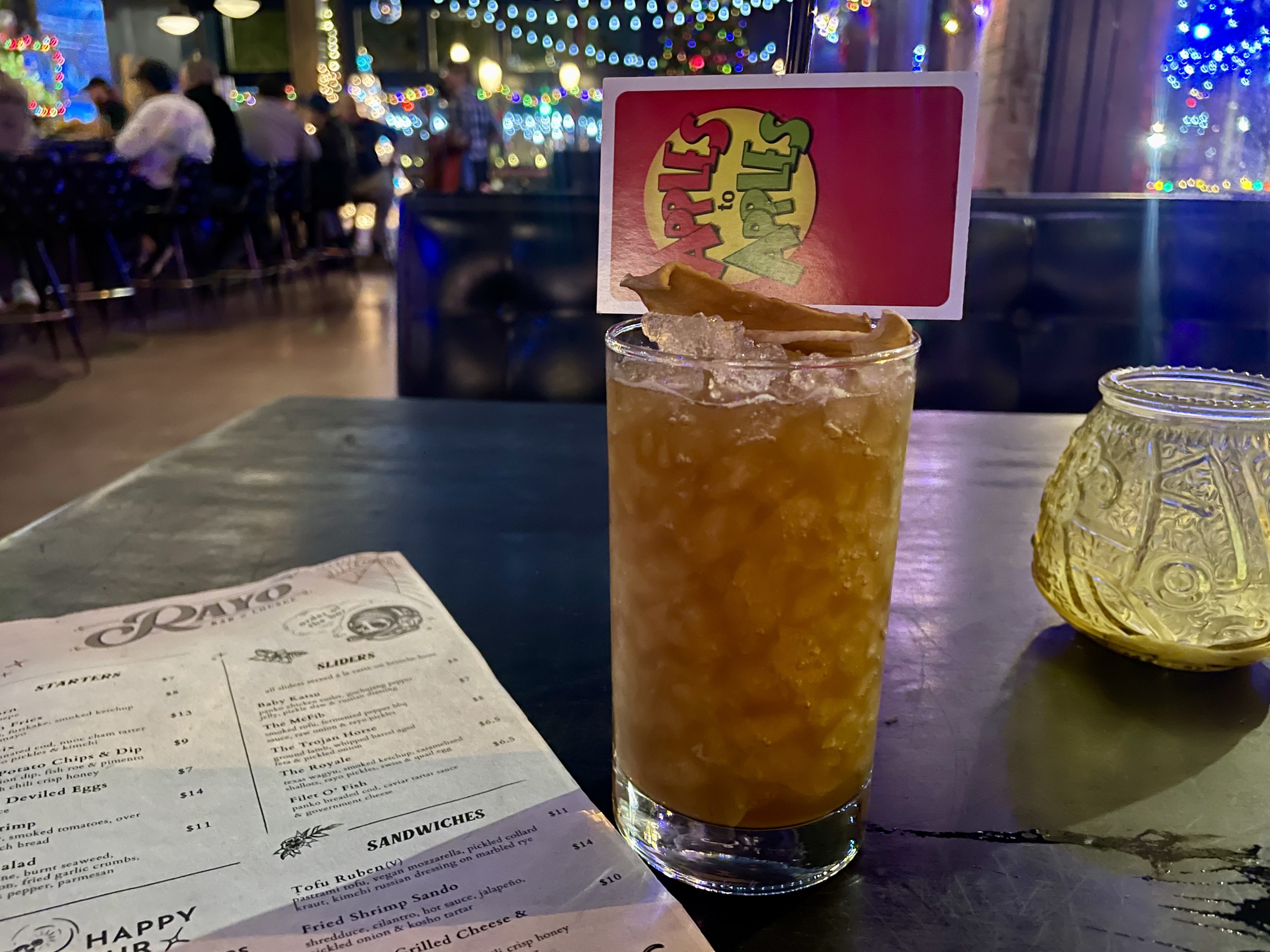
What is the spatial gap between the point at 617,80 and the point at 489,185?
5.58 meters

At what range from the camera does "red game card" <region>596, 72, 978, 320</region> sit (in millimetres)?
448

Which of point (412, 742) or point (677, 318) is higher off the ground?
point (677, 318)

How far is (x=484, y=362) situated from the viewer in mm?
1635

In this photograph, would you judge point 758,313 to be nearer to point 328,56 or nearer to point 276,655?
point 276,655

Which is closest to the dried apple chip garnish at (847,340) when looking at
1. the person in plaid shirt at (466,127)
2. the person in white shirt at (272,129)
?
the person in plaid shirt at (466,127)

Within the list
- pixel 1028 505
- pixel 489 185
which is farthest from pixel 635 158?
pixel 489 185

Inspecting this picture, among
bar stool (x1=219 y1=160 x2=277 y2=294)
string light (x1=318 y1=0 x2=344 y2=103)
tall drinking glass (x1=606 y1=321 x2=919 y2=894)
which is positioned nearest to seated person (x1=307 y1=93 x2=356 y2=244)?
bar stool (x1=219 y1=160 x2=277 y2=294)

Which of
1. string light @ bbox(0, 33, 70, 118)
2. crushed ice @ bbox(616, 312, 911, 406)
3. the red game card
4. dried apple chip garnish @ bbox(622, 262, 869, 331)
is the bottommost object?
crushed ice @ bbox(616, 312, 911, 406)

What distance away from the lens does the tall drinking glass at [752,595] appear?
1.29ft

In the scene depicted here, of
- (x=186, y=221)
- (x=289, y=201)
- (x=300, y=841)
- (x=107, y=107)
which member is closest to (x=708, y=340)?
(x=300, y=841)

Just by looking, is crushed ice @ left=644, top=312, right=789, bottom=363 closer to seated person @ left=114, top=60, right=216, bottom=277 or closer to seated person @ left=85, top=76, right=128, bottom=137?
seated person @ left=114, top=60, right=216, bottom=277

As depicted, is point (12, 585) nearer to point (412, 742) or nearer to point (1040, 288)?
point (412, 742)

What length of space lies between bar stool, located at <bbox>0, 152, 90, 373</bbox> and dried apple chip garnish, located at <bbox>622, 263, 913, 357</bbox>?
415 cm

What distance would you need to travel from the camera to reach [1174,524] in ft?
1.72
